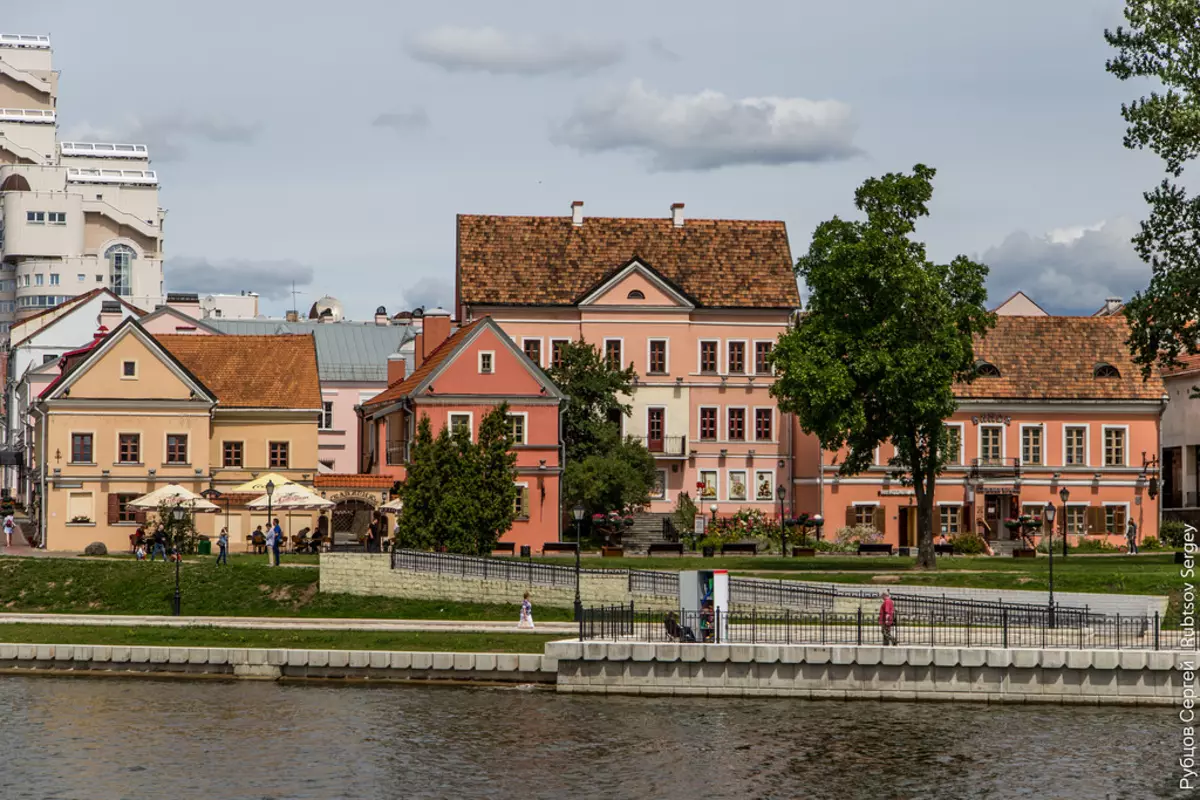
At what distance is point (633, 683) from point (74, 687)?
47.1 feet

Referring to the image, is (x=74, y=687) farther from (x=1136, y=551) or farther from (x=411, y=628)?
(x=1136, y=551)

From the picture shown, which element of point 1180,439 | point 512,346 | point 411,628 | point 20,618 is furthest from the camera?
point 1180,439

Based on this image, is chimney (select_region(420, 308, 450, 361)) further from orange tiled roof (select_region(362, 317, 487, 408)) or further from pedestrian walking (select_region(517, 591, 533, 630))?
pedestrian walking (select_region(517, 591, 533, 630))

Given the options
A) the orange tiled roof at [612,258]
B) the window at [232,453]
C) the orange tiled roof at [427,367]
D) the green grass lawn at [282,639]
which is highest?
the orange tiled roof at [612,258]

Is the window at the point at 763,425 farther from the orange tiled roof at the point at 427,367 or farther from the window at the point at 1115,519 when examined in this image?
the window at the point at 1115,519

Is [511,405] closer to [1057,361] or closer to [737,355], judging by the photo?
[737,355]

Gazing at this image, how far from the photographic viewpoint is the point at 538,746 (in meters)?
38.1

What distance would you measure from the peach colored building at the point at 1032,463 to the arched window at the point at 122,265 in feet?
404

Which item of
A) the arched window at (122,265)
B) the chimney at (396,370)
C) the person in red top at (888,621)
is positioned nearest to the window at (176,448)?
the chimney at (396,370)

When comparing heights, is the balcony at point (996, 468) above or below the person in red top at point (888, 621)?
above

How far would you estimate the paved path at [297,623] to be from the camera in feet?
169

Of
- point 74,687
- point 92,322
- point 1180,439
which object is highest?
point 92,322

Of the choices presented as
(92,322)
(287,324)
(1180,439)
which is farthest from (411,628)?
(287,324)

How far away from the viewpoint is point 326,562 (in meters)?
58.1
